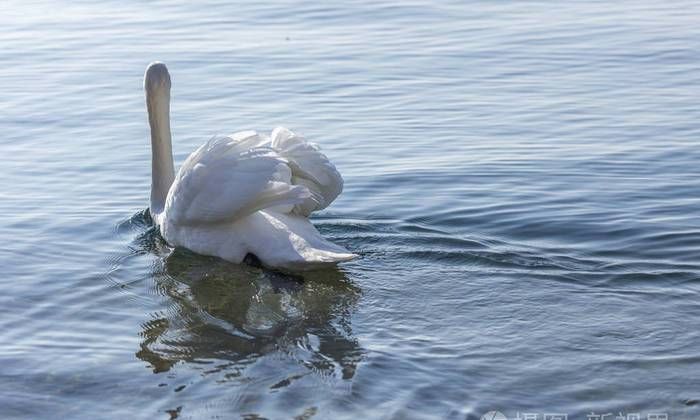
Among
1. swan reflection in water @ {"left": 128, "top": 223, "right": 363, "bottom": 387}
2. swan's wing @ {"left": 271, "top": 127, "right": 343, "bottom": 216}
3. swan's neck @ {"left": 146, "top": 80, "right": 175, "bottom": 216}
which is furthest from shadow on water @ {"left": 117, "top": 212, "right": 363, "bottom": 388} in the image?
swan's neck @ {"left": 146, "top": 80, "right": 175, "bottom": 216}

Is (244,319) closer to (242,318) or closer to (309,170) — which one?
(242,318)

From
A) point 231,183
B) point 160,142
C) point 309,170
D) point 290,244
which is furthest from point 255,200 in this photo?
point 160,142

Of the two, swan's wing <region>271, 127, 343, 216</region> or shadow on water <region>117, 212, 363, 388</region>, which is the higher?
swan's wing <region>271, 127, 343, 216</region>

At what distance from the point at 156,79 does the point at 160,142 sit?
0.56 metres

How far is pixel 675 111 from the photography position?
1398 centimetres

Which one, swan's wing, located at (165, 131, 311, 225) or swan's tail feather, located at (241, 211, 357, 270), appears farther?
swan's wing, located at (165, 131, 311, 225)

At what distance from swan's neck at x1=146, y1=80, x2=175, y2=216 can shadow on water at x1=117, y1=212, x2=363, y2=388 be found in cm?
90

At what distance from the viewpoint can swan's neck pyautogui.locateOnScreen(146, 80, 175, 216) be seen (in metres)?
11.4

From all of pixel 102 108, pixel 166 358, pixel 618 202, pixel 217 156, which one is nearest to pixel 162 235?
pixel 217 156

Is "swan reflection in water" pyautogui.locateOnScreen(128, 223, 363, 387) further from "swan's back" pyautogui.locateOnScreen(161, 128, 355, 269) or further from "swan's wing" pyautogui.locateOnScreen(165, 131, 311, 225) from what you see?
"swan's wing" pyautogui.locateOnScreen(165, 131, 311, 225)

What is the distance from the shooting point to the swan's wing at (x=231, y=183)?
943cm

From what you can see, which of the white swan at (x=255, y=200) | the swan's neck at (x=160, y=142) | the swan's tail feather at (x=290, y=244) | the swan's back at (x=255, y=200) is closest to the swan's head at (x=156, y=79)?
the swan's neck at (x=160, y=142)

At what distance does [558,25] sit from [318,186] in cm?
946

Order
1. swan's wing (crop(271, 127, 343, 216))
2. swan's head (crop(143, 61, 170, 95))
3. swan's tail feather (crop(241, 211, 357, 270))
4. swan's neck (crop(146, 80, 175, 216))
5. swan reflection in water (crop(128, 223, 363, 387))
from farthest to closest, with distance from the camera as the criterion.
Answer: swan's head (crop(143, 61, 170, 95)), swan's neck (crop(146, 80, 175, 216)), swan's wing (crop(271, 127, 343, 216)), swan's tail feather (crop(241, 211, 357, 270)), swan reflection in water (crop(128, 223, 363, 387))
